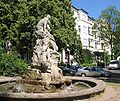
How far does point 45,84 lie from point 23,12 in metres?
22.5

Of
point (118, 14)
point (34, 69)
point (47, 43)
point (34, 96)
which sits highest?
point (118, 14)

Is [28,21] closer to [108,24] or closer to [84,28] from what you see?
[108,24]

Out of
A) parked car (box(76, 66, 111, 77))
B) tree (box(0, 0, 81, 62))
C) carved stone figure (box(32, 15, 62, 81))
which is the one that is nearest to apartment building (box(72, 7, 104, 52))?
tree (box(0, 0, 81, 62))

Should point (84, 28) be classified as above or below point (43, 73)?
above

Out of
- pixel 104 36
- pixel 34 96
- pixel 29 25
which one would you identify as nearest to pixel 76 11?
pixel 104 36

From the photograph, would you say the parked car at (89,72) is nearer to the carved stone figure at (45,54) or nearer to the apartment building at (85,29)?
the carved stone figure at (45,54)

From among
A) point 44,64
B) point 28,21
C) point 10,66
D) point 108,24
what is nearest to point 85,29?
point 108,24

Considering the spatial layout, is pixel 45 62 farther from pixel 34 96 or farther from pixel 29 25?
pixel 29 25

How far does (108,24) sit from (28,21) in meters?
Result: 29.9

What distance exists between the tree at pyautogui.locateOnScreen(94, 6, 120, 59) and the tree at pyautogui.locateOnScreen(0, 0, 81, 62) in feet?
80.2

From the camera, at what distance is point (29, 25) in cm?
3519

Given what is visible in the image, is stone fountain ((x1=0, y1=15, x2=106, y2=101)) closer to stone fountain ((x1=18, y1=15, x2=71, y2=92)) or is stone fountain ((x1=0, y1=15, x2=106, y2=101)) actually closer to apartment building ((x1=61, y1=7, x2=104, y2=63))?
stone fountain ((x1=18, y1=15, x2=71, y2=92))

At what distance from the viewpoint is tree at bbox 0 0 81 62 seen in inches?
1384

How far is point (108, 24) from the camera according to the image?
61906 millimetres
